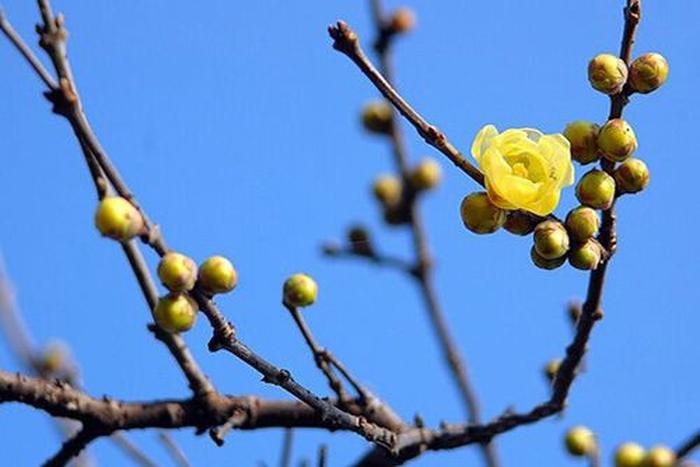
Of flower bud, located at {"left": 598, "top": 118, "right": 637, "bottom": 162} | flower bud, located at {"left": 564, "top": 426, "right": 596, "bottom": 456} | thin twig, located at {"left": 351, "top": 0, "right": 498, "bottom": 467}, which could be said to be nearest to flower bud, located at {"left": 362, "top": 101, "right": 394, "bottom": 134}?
thin twig, located at {"left": 351, "top": 0, "right": 498, "bottom": 467}

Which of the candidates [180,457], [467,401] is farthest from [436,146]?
[467,401]

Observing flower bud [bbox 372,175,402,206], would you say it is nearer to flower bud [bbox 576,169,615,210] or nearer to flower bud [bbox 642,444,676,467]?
flower bud [bbox 642,444,676,467]

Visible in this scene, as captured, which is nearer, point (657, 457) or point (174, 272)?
point (174, 272)

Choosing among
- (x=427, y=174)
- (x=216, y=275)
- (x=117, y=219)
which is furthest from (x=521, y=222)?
(x=427, y=174)

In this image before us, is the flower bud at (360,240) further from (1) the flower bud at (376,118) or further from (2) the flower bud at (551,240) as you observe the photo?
(2) the flower bud at (551,240)

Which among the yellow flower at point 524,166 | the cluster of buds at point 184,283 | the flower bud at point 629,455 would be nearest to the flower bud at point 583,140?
the yellow flower at point 524,166

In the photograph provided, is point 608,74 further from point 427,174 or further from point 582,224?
point 427,174

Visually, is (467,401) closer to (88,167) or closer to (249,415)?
(249,415)

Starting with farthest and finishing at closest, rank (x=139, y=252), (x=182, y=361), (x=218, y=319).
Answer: (x=182, y=361)
(x=139, y=252)
(x=218, y=319)
